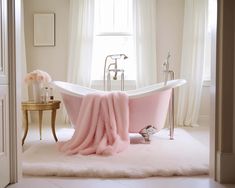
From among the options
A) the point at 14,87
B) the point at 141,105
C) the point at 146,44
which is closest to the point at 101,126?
the point at 141,105

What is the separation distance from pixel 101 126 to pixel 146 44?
2.36 metres

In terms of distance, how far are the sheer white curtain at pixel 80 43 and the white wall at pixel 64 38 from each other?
0.71 feet

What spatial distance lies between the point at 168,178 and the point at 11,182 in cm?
113

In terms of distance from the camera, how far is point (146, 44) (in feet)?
16.3

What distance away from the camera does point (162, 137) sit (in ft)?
12.6

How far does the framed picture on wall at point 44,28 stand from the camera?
16.9 ft

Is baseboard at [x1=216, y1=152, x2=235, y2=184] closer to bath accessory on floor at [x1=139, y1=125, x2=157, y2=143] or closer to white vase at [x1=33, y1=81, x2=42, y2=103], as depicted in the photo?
bath accessory on floor at [x1=139, y1=125, x2=157, y2=143]

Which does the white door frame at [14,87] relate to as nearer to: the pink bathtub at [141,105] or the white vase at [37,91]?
the pink bathtub at [141,105]

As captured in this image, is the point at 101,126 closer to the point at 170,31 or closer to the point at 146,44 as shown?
the point at 146,44

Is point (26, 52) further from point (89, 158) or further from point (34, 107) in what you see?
point (89, 158)

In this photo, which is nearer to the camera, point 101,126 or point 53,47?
point 101,126

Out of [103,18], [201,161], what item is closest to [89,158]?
[201,161]

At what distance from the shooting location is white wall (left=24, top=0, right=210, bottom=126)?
201 inches

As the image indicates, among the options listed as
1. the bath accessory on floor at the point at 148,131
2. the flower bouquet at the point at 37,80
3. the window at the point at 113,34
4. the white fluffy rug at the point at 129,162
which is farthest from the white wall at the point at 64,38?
the white fluffy rug at the point at 129,162
